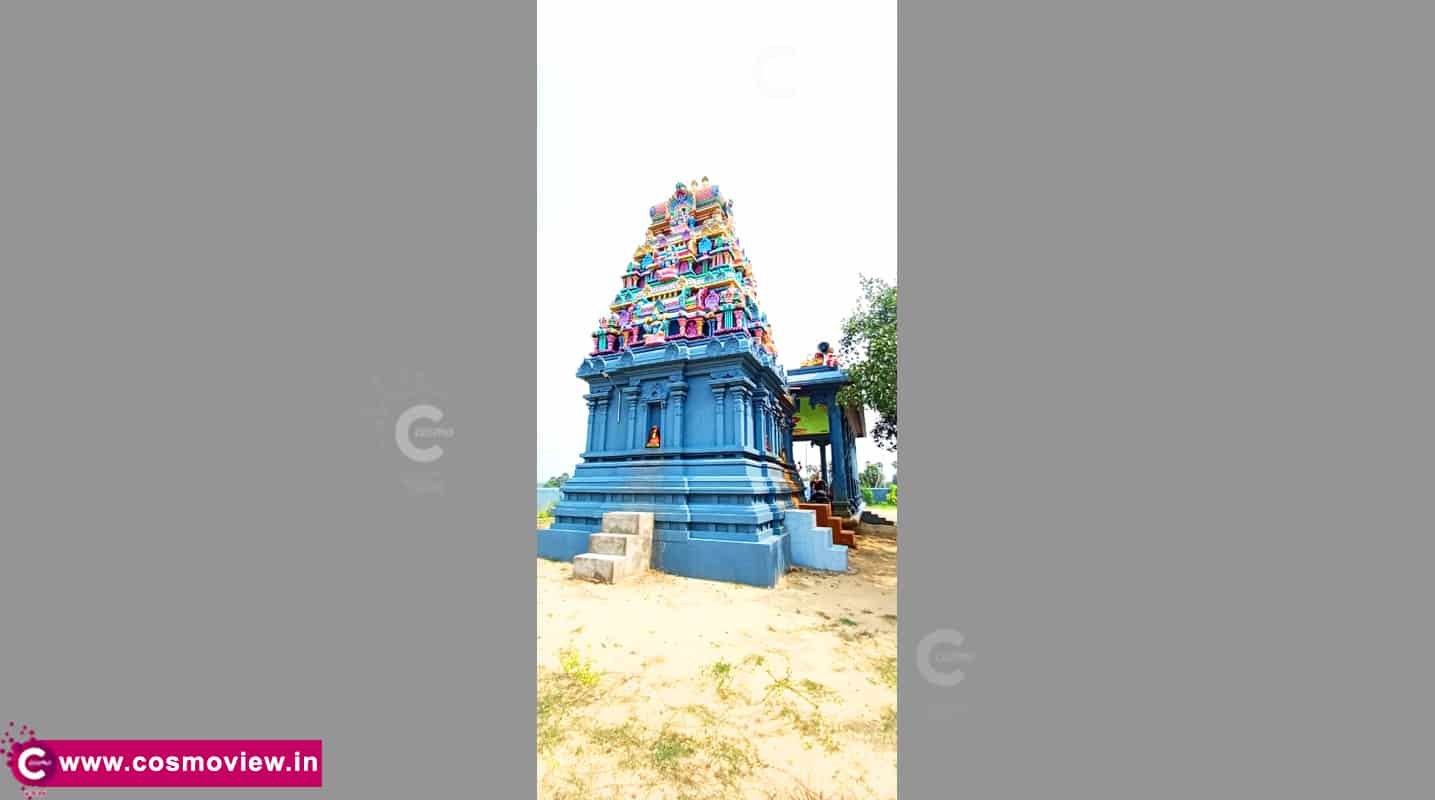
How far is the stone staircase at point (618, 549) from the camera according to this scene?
24.1ft

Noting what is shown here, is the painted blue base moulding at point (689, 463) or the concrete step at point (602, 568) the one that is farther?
the painted blue base moulding at point (689, 463)

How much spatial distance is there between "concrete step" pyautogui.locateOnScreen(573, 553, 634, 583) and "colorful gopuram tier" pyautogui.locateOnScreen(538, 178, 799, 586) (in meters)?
0.94

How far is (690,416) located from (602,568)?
3615mm

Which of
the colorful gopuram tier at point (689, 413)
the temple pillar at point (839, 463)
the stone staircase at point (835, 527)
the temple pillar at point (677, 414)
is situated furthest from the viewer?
the temple pillar at point (839, 463)

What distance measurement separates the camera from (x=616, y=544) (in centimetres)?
797

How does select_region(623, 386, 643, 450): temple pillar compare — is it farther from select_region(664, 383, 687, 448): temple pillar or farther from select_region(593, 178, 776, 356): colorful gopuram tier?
select_region(593, 178, 776, 356): colorful gopuram tier

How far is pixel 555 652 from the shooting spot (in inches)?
177

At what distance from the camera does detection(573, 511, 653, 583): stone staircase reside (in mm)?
7340

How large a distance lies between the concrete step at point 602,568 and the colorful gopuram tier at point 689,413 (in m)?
0.94
